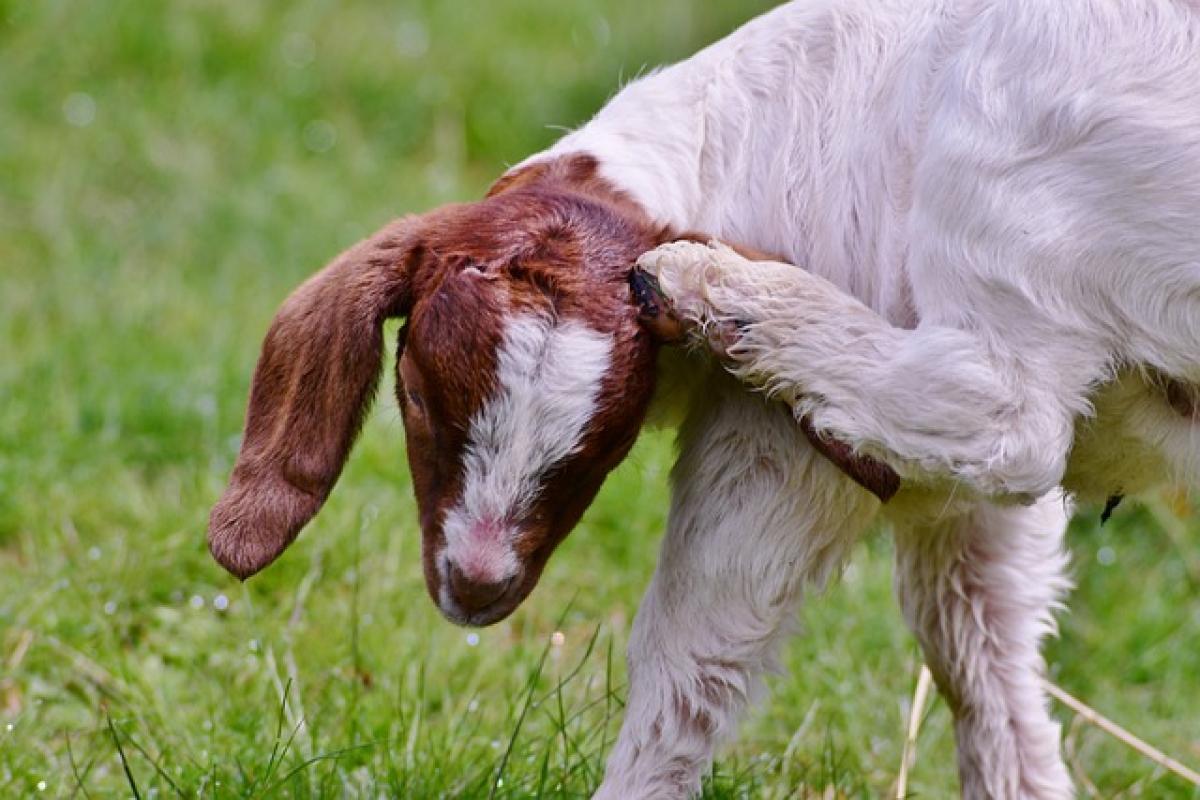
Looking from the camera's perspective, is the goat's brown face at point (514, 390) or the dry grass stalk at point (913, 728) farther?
the dry grass stalk at point (913, 728)

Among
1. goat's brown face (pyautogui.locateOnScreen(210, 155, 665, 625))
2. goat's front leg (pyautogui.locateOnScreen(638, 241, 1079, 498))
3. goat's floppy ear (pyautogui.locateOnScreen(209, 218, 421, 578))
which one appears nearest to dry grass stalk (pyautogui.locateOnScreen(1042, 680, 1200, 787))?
goat's front leg (pyautogui.locateOnScreen(638, 241, 1079, 498))

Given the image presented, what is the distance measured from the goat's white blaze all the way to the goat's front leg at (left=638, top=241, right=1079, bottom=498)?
0.19 meters

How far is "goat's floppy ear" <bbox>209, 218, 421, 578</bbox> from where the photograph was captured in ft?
10.2

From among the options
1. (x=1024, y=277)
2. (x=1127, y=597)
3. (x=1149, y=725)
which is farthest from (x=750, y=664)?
(x=1127, y=597)

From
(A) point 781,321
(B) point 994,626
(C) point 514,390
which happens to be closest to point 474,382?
(C) point 514,390

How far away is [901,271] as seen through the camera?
124 inches

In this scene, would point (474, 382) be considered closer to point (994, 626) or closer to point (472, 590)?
point (472, 590)

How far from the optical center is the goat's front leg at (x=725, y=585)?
10.3 ft

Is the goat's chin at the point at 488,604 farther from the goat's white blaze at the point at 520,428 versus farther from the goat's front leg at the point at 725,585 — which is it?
the goat's front leg at the point at 725,585

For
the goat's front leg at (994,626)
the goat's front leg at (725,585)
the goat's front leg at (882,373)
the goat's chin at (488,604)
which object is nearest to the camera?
the goat's front leg at (882,373)

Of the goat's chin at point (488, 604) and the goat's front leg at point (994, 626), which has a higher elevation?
the goat's chin at point (488, 604)

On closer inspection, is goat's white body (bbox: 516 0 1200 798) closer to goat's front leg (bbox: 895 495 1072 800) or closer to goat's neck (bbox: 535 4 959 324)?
goat's neck (bbox: 535 4 959 324)

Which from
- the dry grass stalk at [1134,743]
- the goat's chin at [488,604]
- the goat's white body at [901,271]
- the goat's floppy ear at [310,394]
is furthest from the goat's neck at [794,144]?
the dry grass stalk at [1134,743]

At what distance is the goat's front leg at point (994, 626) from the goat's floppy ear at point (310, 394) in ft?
3.80
